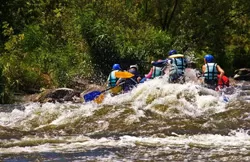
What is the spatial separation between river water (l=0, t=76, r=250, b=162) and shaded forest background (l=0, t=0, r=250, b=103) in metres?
5.66

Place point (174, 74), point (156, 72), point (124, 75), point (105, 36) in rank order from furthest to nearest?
point (105, 36)
point (156, 72)
point (124, 75)
point (174, 74)

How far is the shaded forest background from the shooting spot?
18.5 metres

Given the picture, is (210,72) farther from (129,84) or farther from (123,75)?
Answer: (123,75)

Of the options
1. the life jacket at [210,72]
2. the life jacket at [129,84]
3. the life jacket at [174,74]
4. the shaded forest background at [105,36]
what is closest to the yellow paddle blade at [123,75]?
the life jacket at [129,84]

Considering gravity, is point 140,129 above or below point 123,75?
below

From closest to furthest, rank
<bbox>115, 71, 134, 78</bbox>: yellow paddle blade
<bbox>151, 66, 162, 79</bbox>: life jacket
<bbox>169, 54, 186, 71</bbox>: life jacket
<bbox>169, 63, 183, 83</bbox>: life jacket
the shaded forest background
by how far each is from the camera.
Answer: <bbox>169, 63, 183, 83</bbox>: life jacket < <bbox>169, 54, 186, 71</bbox>: life jacket < <bbox>115, 71, 134, 78</bbox>: yellow paddle blade < <bbox>151, 66, 162, 79</bbox>: life jacket < the shaded forest background

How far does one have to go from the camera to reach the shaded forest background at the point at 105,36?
730 inches

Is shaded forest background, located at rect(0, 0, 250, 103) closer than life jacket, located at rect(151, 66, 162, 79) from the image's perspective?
No

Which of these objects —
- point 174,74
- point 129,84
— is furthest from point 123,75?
point 174,74

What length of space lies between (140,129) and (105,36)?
11111 millimetres

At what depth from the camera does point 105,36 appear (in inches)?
762

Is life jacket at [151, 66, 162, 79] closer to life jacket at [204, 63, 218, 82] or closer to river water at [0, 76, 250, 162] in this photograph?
river water at [0, 76, 250, 162]

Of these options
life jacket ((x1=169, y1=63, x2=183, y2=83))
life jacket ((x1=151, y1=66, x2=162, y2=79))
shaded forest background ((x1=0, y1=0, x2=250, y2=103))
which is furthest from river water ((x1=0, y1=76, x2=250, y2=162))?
shaded forest background ((x1=0, y1=0, x2=250, y2=103))

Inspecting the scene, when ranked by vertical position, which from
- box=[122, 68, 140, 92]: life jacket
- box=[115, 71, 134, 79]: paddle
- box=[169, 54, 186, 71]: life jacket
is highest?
box=[169, 54, 186, 71]: life jacket
